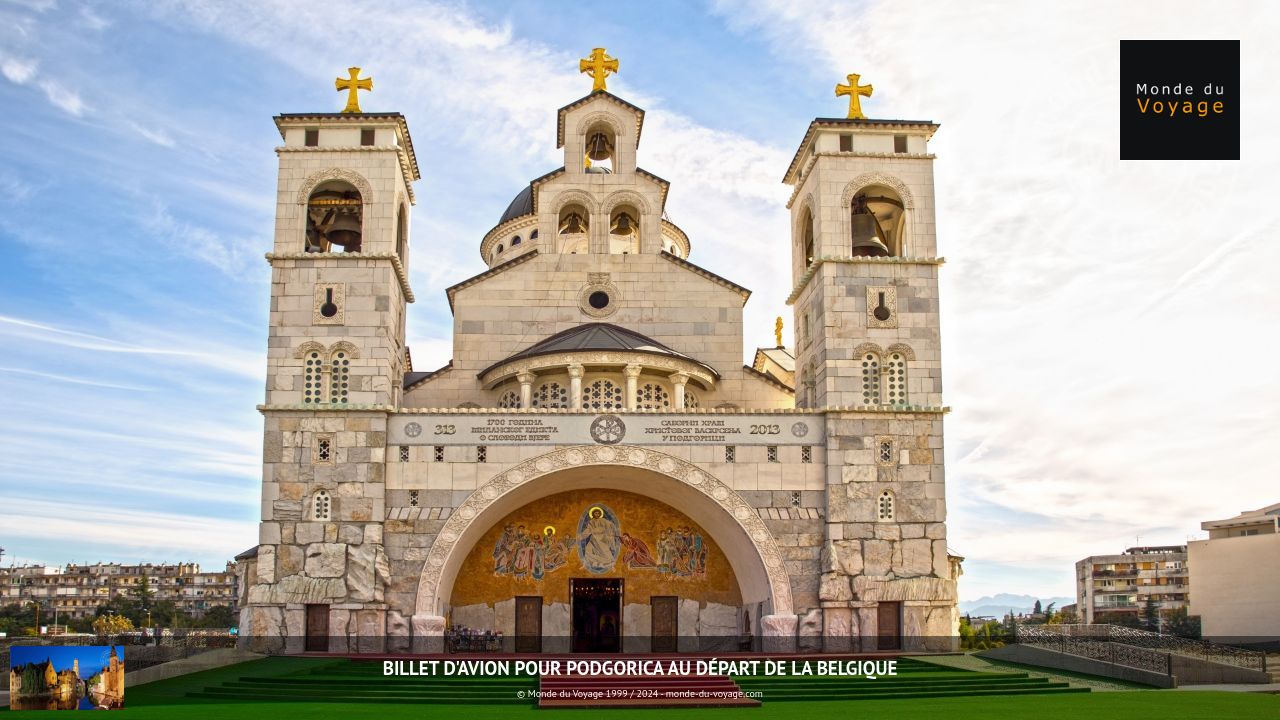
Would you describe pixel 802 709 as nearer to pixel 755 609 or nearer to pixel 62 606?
pixel 755 609

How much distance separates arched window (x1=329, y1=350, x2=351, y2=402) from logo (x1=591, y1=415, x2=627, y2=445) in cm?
628

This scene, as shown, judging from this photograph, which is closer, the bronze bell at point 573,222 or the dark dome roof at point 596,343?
the dark dome roof at point 596,343

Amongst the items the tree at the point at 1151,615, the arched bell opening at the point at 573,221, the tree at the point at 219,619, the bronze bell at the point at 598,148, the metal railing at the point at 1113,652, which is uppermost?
the bronze bell at the point at 598,148

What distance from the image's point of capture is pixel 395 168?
103 feet

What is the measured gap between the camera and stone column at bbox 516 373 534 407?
31.0m

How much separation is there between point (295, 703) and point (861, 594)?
1390 centimetres

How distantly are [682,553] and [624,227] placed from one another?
43.7 feet

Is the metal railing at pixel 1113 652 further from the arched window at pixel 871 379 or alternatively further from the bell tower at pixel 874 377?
the arched window at pixel 871 379

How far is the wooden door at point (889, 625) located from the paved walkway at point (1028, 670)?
130 cm

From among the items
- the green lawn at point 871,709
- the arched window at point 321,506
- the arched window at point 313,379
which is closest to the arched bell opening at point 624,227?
the arched window at point 313,379

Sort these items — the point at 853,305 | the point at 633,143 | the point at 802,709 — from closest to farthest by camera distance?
the point at 802,709 < the point at 853,305 < the point at 633,143

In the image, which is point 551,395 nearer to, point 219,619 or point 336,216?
point 336,216

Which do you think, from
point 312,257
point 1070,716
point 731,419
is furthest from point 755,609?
point 312,257

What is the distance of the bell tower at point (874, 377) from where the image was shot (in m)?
28.9
